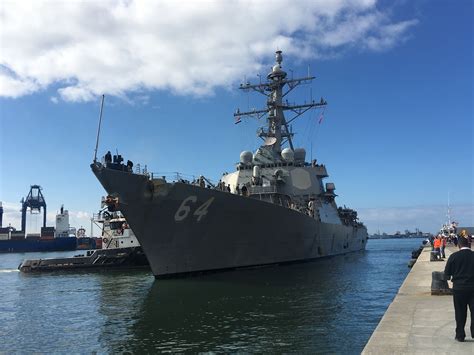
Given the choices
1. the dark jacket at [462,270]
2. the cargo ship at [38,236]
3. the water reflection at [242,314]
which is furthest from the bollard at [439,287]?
the cargo ship at [38,236]

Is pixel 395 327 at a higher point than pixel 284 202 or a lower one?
lower

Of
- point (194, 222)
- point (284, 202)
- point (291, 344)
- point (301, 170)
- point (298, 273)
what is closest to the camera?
point (291, 344)

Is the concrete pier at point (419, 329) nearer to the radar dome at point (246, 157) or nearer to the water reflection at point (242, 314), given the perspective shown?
the water reflection at point (242, 314)

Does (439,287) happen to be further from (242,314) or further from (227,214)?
(227,214)

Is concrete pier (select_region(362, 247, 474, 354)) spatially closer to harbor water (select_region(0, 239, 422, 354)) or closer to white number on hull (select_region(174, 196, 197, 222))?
harbor water (select_region(0, 239, 422, 354))

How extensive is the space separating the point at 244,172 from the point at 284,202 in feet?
11.6

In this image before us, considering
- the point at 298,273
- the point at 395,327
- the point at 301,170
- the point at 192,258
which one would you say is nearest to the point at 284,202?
the point at 301,170

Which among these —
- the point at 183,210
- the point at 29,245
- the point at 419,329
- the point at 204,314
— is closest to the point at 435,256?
the point at 183,210

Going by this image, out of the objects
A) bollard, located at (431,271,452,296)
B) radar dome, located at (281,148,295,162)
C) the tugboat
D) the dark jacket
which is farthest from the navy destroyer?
the dark jacket

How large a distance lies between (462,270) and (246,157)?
21.0 meters

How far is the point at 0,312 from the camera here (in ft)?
39.8

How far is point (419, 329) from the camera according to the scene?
545 cm

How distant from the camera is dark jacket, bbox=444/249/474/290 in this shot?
502 cm

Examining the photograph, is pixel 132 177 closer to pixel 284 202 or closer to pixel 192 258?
pixel 192 258
